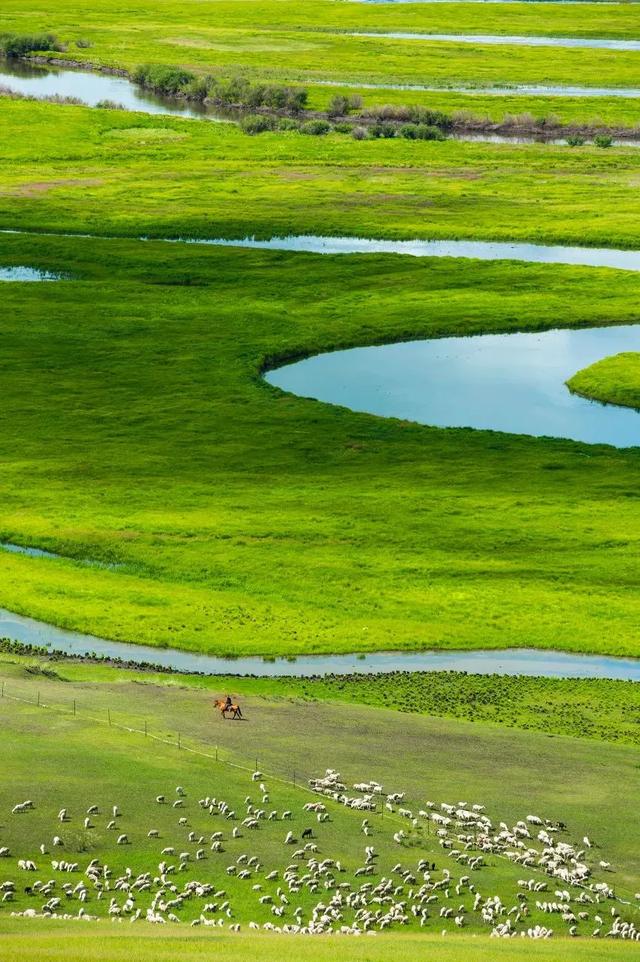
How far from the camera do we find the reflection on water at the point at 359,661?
57.8 meters

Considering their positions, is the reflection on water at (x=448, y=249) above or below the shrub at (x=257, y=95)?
below

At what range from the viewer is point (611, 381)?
93.1 metres

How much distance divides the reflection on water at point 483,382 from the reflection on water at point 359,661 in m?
26.1

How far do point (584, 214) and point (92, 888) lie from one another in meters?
106

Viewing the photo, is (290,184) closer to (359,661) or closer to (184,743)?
(359,661)

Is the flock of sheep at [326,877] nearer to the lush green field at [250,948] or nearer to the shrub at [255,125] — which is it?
the lush green field at [250,948]

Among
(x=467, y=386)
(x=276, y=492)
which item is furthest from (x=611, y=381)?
(x=276, y=492)

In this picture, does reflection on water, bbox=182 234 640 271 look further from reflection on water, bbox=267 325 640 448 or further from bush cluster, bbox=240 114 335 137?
bush cluster, bbox=240 114 335 137

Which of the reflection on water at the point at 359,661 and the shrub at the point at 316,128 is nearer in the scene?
the reflection on water at the point at 359,661

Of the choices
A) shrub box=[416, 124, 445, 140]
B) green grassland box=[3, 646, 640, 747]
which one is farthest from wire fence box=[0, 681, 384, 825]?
shrub box=[416, 124, 445, 140]

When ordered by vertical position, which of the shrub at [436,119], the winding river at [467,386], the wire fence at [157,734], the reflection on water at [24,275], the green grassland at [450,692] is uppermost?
the shrub at [436,119]

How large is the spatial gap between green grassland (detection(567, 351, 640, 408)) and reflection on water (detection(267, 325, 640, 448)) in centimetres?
76

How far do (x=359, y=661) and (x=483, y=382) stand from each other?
128 ft

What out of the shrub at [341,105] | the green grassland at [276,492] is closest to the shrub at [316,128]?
the shrub at [341,105]
